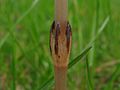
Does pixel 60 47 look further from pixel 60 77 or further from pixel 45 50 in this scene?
pixel 45 50

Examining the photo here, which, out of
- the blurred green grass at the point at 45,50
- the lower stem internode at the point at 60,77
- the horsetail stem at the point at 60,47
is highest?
the horsetail stem at the point at 60,47

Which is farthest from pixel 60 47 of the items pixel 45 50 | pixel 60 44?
pixel 45 50

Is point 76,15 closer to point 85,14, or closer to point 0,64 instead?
point 0,64

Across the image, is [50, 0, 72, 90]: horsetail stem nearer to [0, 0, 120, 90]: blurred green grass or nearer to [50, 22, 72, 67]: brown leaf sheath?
[50, 22, 72, 67]: brown leaf sheath

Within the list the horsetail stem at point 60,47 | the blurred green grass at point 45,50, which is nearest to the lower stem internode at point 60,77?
the horsetail stem at point 60,47

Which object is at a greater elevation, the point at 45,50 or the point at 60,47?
the point at 60,47

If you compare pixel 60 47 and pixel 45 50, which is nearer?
pixel 60 47

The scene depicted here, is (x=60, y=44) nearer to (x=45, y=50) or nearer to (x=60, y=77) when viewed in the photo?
(x=60, y=77)

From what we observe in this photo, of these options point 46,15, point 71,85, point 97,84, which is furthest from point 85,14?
point 71,85

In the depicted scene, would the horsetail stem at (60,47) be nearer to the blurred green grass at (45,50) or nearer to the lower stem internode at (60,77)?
the lower stem internode at (60,77)

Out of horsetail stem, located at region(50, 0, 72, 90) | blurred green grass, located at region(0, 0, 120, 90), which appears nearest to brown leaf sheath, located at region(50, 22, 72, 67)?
horsetail stem, located at region(50, 0, 72, 90)
